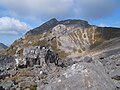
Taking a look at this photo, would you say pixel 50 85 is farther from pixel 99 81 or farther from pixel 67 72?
pixel 99 81

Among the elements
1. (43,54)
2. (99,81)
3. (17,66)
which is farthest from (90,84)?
(43,54)

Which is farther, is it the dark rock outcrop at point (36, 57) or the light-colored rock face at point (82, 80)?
the dark rock outcrop at point (36, 57)

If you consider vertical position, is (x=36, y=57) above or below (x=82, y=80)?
above

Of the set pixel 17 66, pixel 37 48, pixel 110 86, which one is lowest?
pixel 110 86

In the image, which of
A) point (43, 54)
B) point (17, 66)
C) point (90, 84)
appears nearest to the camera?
point (90, 84)

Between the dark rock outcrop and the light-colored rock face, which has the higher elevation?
the dark rock outcrop

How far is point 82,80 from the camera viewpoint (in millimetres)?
Answer: 18312

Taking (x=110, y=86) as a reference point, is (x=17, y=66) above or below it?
above

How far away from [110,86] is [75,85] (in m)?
2.08

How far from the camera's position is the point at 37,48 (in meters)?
155

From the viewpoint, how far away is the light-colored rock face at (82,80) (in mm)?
18219

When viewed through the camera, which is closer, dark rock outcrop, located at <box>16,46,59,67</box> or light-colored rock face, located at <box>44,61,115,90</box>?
light-colored rock face, located at <box>44,61,115,90</box>

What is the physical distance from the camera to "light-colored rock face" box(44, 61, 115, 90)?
18.2 metres

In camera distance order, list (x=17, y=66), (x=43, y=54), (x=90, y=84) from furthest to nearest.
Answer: (x=43, y=54) < (x=17, y=66) < (x=90, y=84)
